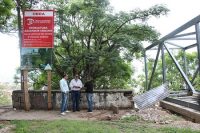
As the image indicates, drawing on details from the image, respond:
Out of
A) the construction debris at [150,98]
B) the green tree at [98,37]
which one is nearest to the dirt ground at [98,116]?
the construction debris at [150,98]

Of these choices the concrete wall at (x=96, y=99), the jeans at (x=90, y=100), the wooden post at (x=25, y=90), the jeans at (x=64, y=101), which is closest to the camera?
the jeans at (x=64, y=101)

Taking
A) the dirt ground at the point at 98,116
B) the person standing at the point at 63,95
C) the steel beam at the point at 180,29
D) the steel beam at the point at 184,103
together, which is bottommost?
the dirt ground at the point at 98,116

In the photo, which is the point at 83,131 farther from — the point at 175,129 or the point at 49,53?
the point at 49,53

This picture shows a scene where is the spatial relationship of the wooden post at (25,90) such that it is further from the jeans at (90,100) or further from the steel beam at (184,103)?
the steel beam at (184,103)

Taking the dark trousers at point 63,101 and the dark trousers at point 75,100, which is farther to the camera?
the dark trousers at point 75,100

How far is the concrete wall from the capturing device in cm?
1274

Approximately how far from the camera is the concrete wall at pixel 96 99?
1274cm

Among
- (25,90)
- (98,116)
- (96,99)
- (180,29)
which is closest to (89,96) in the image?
(96,99)

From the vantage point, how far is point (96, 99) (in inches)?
504

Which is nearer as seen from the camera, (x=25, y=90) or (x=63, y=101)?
(x=63, y=101)

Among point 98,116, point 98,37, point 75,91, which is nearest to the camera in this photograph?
point 98,116

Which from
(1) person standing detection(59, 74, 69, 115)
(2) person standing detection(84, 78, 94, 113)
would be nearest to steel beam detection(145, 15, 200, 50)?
(2) person standing detection(84, 78, 94, 113)

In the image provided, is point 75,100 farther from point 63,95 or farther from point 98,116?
point 98,116

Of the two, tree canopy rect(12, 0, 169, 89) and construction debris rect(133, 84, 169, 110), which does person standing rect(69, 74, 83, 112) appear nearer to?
tree canopy rect(12, 0, 169, 89)
